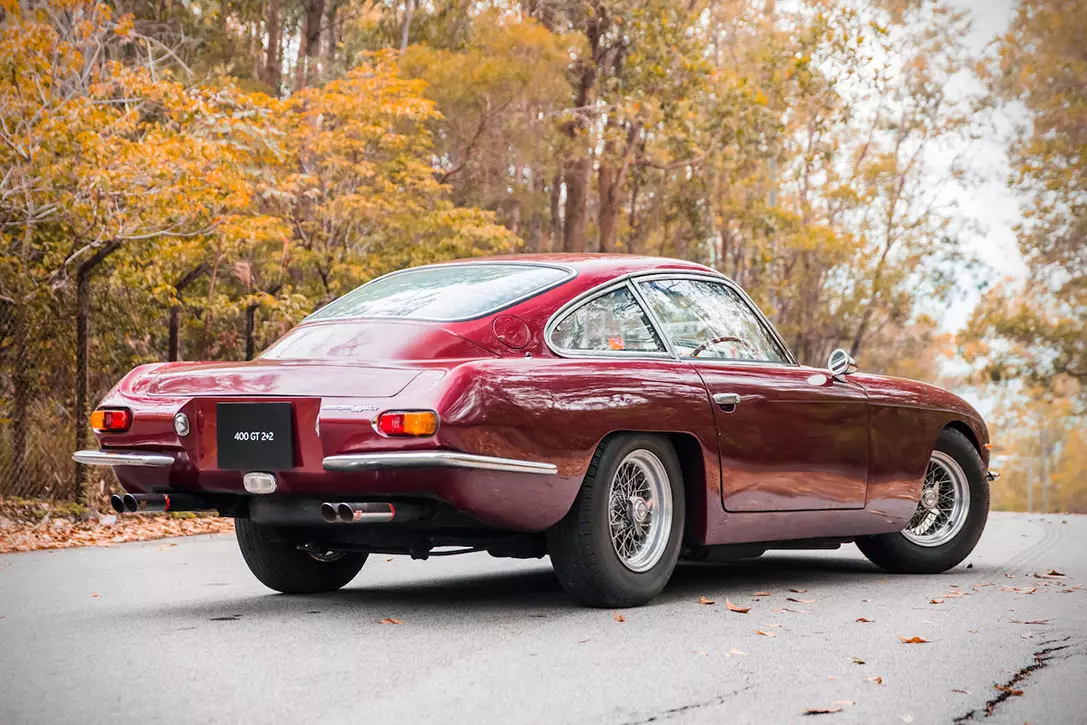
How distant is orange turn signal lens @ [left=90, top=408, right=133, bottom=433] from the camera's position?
614 cm

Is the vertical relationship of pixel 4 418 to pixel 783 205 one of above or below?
below

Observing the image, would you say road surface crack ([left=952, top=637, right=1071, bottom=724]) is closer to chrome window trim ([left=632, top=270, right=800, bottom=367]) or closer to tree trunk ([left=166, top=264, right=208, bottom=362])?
chrome window trim ([left=632, top=270, right=800, bottom=367])

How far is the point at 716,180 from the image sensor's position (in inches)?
1476

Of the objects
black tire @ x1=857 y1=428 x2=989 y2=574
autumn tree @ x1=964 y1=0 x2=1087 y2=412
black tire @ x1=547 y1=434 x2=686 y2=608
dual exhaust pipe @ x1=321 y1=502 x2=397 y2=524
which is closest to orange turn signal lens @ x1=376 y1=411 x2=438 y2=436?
dual exhaust pipe @ x1=321 y1=502 x2=397 y2=524

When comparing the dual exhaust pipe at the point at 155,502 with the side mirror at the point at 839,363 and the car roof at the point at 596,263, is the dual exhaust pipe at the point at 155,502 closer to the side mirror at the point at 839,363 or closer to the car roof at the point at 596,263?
the car roof at the point at 596,263

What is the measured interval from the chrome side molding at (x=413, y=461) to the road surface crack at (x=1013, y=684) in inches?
80.0

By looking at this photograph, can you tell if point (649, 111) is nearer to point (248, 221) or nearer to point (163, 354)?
point (248, 221)

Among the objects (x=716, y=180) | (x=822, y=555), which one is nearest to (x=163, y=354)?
(x=822, y=555)

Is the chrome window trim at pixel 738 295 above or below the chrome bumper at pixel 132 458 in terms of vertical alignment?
above

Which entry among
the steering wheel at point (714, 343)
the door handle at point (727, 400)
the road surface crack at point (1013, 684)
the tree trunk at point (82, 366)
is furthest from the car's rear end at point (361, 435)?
the tree trunk at point (82, 366)

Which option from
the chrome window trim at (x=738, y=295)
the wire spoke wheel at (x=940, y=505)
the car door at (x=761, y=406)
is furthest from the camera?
the wire spoke wheel at (x=940, y=505)

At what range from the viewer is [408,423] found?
17.7ft

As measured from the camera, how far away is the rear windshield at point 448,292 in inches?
244

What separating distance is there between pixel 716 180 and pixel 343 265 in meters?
19.0
